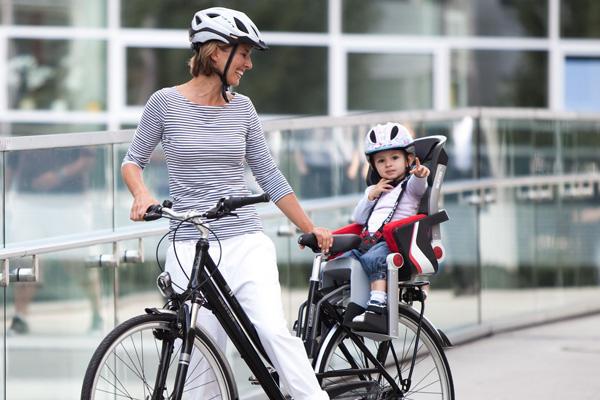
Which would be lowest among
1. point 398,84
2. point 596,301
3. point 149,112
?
point 596,301

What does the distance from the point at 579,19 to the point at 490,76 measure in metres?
1.20

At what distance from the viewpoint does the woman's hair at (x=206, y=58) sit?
508 centimetres

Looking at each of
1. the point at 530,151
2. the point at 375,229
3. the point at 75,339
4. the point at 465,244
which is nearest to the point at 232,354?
the point at 75,339

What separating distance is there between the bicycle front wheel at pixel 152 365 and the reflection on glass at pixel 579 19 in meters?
11.4

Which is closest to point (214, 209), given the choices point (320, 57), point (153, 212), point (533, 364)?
point (153, 212)

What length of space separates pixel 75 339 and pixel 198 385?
1.68 meters

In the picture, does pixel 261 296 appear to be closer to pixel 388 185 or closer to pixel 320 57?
pixel 388 185

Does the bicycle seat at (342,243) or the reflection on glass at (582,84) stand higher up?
the reflection on glass at (582,84)

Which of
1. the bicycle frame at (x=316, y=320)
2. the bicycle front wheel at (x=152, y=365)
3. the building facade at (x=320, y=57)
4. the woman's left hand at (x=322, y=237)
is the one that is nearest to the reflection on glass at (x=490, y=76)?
the building facade at (x=320, y=57)

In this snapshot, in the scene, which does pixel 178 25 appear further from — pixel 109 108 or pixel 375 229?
pixel 375 229

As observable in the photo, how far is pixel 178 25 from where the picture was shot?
14.9 metres

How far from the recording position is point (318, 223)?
27.9ft

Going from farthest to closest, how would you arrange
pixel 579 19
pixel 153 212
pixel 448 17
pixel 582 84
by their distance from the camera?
pixel 582 84 → pixel 579 19 → pixel 448 17 → pixel 153 212

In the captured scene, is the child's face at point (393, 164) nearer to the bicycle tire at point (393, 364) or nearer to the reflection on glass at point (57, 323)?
the bicycle tire at point (393, 364)
